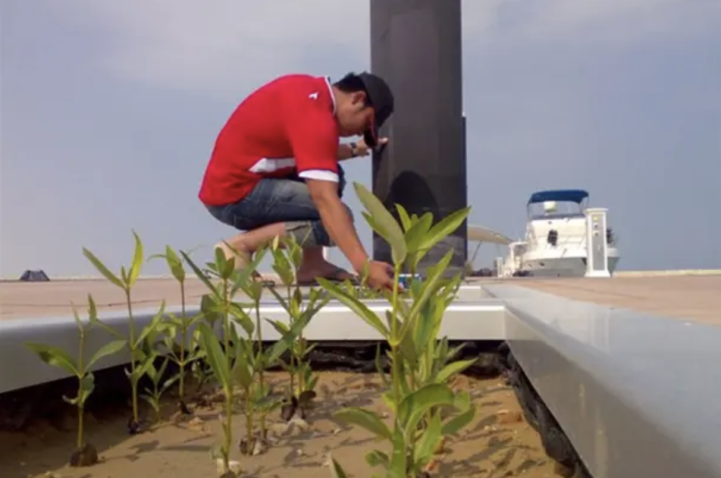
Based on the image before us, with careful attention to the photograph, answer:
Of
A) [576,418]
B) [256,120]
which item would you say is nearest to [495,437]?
[576,418]

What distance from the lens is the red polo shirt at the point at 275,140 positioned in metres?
2.06

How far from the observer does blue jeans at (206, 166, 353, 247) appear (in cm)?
259

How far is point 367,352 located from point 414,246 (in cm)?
90

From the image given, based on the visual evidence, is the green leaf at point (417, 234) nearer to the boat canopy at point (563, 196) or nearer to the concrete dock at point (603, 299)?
the concrete dock at point (603, 299)

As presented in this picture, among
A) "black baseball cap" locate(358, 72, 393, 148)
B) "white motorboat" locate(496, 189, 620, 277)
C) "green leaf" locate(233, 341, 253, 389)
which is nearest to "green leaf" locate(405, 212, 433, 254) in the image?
"green leaf" locate(233, 341, 253, 389)

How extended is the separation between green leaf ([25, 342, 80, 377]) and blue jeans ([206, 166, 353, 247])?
1730 millimetres

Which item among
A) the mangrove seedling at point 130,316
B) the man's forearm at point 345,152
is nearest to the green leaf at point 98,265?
the mangrove seedling at point 130,316

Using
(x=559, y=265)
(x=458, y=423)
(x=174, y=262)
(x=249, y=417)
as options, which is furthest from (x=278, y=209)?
(x=559, y=265)

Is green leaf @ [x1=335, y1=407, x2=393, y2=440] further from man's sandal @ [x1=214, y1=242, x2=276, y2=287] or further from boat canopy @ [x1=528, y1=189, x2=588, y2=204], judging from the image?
boat canopy @ [x1=528, y1=189, x2=588, y2=204]

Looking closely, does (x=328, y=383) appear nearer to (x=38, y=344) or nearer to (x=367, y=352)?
(x=367, y=352)

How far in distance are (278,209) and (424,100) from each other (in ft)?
2.21

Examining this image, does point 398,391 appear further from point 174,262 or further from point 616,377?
point 174,262

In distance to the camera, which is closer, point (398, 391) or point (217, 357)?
point (398, 391)

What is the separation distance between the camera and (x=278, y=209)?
8.63ft
